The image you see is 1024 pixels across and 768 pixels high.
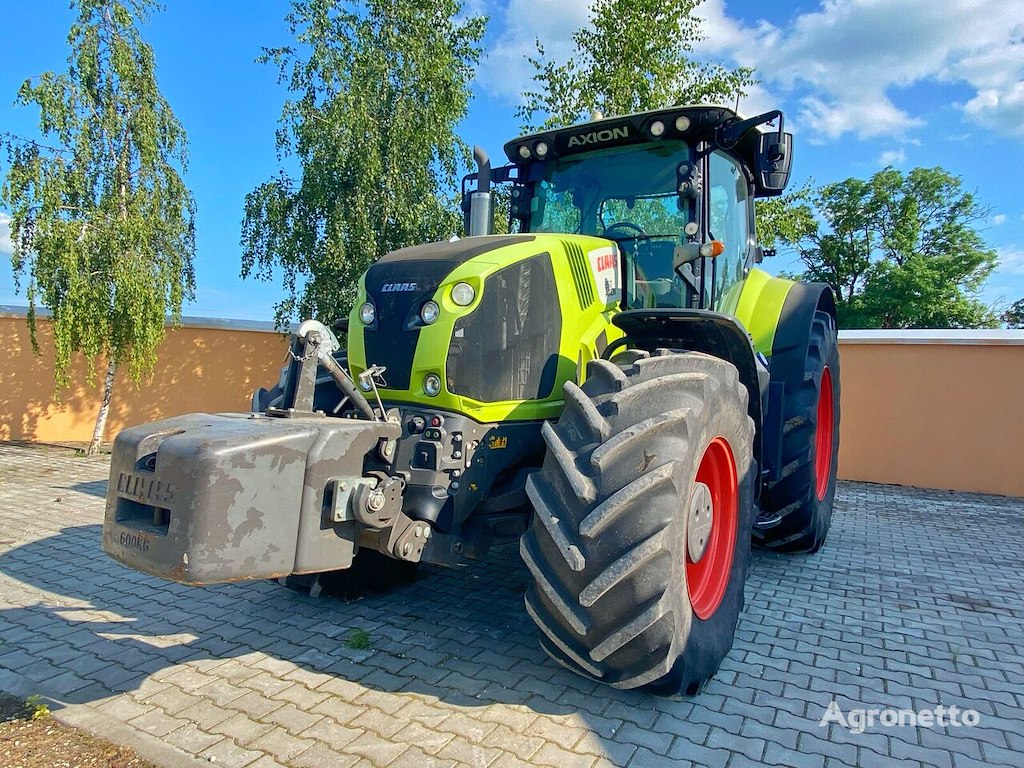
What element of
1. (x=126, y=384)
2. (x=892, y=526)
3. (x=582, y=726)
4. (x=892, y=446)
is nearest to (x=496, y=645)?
(x=582, y=726)

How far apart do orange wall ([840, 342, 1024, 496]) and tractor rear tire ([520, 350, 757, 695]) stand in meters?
7.49

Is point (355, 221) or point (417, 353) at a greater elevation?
point (355, 221)

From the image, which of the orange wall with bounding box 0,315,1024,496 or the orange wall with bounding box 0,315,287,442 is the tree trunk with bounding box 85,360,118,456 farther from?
Answer: the orange wall with bounding box 0,315,1024,496

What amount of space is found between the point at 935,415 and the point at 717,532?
722 cm

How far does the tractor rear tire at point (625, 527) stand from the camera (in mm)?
2334

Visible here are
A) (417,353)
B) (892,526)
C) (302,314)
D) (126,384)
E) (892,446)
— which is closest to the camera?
(417,353)

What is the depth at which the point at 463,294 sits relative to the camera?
9.69ft

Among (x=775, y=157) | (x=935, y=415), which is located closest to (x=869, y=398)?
(x=935, y=415)

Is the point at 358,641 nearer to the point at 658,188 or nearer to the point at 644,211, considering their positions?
the point at 644,211

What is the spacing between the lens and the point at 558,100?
11.2 m

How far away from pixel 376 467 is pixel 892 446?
8511mm

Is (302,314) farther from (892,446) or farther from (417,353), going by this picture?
(892,446)

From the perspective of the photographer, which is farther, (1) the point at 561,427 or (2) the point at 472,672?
(2) the point at 472,672

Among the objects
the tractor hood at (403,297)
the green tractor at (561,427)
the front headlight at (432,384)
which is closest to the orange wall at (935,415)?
the green tractor at (561,427)
